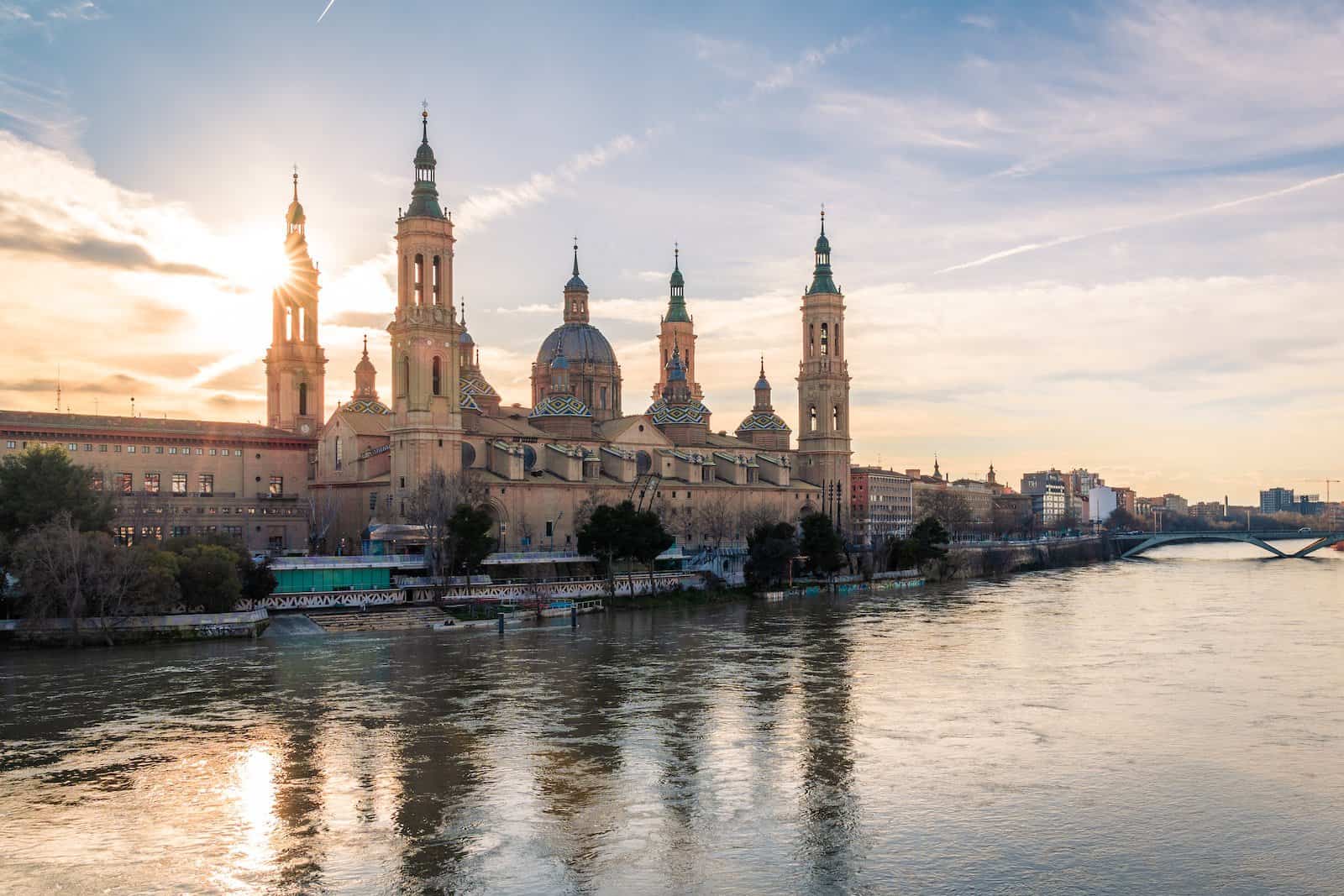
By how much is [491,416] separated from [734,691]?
50829mm

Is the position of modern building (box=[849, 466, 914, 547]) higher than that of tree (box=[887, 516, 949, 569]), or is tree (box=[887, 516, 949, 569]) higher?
modern building (box=[849, 466, 914, 547])

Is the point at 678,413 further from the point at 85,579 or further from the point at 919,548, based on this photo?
the point at 85,579

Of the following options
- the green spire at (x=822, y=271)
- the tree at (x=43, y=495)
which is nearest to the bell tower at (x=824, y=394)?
the green spire at (x=822, y=271)

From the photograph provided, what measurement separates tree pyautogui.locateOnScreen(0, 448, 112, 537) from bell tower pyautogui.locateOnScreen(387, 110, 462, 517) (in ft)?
56.8

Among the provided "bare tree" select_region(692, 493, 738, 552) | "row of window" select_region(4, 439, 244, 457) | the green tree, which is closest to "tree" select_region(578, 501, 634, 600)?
"bare tree" select_region(692, 493, 738, 552)

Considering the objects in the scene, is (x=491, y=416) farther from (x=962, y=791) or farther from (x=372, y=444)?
(x=962, y=791)

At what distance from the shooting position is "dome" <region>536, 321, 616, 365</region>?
9056cm

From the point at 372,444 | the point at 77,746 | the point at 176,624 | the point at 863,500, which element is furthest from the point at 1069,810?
the point at 863,500

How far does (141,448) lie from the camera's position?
226 ft

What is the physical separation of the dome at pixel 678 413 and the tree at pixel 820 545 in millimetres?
17086

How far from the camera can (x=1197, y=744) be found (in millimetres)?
26766

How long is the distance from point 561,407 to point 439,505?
872 inches

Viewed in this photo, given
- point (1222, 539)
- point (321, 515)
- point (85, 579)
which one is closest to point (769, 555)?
point (321, 515)

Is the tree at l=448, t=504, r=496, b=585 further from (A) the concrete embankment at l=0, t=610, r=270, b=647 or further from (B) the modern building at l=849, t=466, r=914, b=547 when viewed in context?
(B) the modern building at l=849, t=466, r=914, b=547
